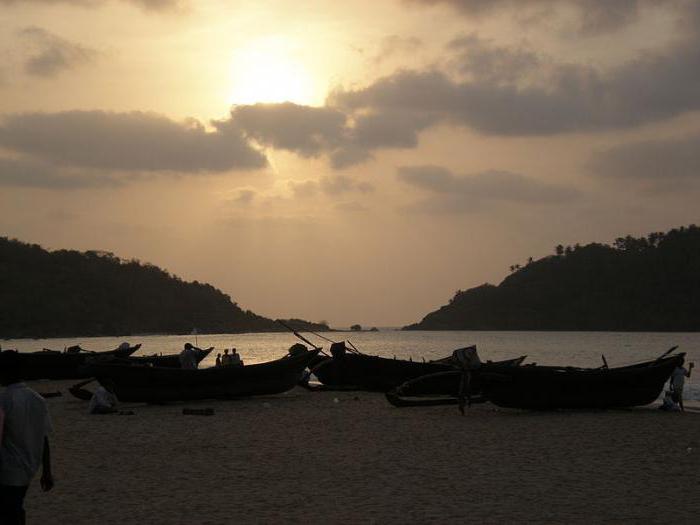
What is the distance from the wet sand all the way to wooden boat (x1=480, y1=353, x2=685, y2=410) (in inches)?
15.9

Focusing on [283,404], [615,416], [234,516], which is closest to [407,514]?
[234,516]

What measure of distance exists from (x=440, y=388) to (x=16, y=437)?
753 inches

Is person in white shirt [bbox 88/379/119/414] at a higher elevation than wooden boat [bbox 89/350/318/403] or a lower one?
lower

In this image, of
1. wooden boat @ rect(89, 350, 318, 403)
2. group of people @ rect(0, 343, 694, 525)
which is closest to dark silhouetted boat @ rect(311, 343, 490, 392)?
wooden boat @ rect(89, 350, 318, 403)

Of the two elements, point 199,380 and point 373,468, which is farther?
point 199,380

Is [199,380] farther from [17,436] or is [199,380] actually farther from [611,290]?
[611,290]

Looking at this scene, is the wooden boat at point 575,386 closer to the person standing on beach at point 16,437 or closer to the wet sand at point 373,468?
the wet sand at point 373,468

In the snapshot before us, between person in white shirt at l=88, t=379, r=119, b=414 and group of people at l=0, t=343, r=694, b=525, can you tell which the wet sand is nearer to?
person in white shirt at l=88, t=379, r=119, b=414

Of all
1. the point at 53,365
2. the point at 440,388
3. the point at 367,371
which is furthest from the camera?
the point at 53,365

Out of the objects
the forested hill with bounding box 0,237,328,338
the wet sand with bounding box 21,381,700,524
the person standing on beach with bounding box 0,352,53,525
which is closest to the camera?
the person standing on beach with bounding box 0,352,53,525

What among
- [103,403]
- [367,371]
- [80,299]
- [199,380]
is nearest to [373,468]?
[103,403]

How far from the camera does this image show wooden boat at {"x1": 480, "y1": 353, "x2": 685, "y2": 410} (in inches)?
791

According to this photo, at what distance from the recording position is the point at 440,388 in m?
24.8

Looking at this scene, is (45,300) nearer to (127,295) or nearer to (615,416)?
(127,295)
